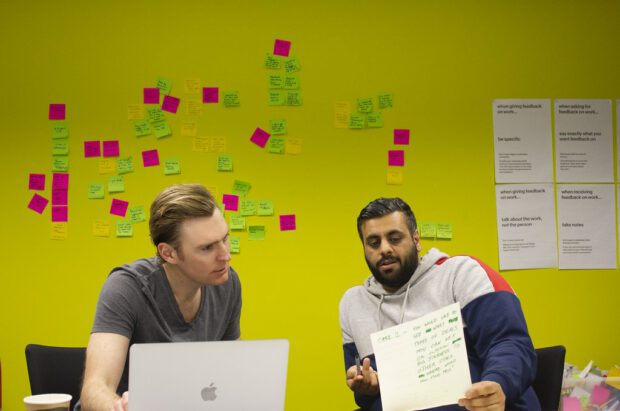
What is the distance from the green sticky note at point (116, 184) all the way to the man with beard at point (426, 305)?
1.49m

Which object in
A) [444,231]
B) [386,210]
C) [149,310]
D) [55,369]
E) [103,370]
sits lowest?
[55,369]

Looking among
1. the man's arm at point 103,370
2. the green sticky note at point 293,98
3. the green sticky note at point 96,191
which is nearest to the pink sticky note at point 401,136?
the green sticky note at point 293,98

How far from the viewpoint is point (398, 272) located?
2.45m

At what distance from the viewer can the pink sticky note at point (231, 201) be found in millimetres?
3525

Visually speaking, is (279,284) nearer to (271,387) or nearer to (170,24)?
(170,24)

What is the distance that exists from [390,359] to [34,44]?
271 centimetres

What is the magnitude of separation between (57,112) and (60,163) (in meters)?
0.26

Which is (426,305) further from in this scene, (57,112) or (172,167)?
(57,112)

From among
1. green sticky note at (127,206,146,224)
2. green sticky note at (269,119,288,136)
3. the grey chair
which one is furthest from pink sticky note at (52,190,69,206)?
the grey chair

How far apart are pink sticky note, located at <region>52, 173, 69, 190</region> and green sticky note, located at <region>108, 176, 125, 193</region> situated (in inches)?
8.6

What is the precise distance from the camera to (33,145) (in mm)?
3516

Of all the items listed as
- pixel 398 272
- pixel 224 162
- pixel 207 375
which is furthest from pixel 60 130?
pixel 207 375

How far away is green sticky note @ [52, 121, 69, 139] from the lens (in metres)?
3.50

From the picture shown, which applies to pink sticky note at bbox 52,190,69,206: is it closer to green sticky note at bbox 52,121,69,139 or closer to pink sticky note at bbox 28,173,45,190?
pink sticky note at bbox 28,173,45,190
